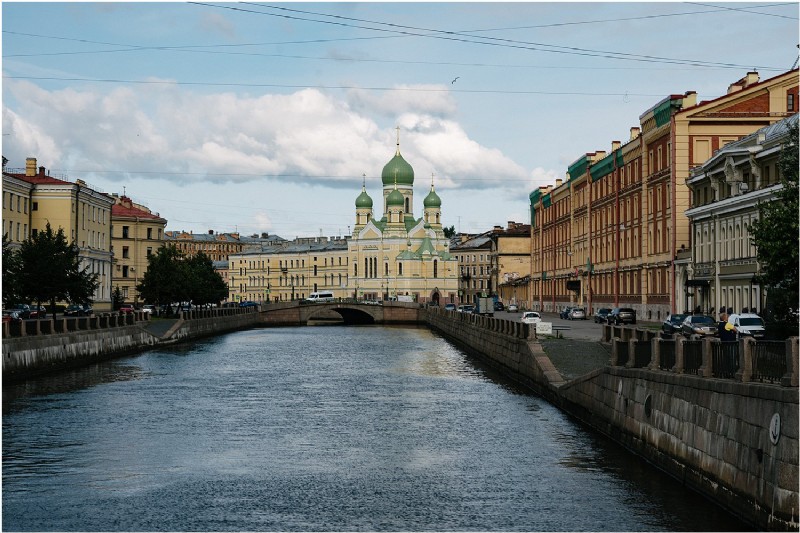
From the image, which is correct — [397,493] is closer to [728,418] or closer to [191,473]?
[191,473]

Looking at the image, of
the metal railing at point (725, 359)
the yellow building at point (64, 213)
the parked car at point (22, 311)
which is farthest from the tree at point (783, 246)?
the yellow building at point (64, 213)

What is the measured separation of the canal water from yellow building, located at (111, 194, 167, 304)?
327ft

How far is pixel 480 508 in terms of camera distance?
80.4ft

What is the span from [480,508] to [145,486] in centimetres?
766

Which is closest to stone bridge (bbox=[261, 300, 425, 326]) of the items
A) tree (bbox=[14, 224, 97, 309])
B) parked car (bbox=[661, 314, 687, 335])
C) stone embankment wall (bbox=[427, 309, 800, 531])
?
tree (bbox=[14, 224, 97, 309])

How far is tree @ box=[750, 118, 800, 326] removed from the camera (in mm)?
38188

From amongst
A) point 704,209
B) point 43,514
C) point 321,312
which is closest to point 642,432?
point 43,514

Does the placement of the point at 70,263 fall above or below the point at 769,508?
above

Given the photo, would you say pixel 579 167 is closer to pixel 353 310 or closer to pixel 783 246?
pixel 353 310

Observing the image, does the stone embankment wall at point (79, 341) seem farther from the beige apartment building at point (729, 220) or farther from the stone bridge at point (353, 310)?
the stone bridge at point (353, 310)

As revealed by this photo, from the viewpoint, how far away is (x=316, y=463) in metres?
30.0

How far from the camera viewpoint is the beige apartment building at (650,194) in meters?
80.5

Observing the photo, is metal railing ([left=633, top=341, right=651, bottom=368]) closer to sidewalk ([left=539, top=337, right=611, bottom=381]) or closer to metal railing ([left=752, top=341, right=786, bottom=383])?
metal railing ([left=752, top=341, right=786, bottom=383])

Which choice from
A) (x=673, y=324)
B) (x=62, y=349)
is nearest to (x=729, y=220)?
(x=673, y=324)
